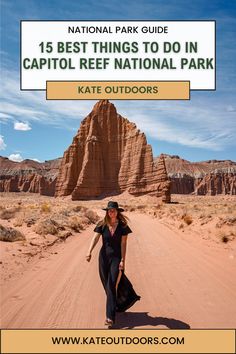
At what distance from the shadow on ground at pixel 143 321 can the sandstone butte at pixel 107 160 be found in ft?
245

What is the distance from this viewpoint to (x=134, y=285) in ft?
27.8

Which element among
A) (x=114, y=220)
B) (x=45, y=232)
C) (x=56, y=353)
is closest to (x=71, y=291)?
(x=114, y=220)

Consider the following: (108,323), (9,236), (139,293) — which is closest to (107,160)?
(9,236)

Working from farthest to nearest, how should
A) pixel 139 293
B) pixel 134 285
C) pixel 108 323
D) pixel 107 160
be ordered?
pixel 107 160 < pixel 134 285 < pixel 139 293 < pixel 108 323

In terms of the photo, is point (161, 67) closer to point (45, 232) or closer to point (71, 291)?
point (71, 291)

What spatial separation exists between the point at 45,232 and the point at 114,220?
34.3 feet

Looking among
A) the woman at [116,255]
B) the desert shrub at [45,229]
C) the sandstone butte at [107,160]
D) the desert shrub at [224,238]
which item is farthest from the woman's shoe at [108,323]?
the sandstone butte at [107,160]

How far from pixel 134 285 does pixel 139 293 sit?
63 cm

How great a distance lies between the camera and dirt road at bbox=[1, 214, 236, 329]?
6.26 metres

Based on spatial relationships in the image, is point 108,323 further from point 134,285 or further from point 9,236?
point 9,236

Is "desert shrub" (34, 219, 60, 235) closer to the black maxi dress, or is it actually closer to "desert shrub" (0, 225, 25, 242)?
"desert shrub" (0, 225, 25, 242)

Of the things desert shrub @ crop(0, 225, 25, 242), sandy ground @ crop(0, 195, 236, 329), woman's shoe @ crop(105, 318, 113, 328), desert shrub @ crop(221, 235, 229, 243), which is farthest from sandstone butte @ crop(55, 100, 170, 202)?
woman's shoe @ crop(105, 318, 113, 328)

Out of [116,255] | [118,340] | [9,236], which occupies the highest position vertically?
[116,255]

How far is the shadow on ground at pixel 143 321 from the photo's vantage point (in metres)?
6.07
